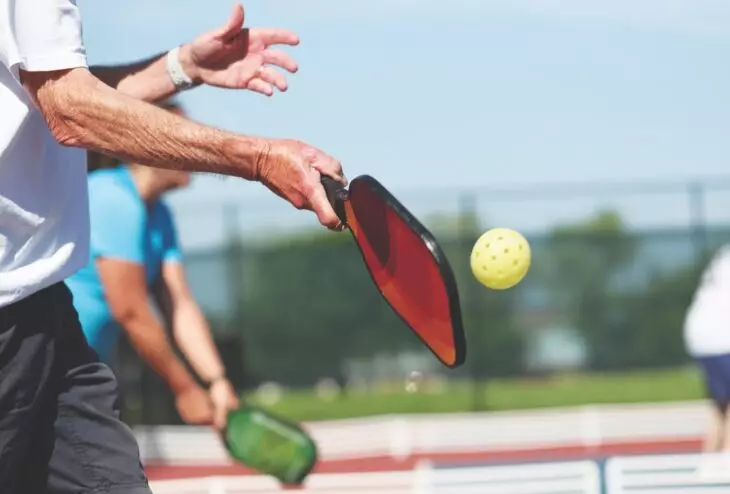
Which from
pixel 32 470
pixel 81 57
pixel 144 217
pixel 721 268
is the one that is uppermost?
pixel 721 268

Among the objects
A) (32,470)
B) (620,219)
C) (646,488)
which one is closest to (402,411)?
(620,219)

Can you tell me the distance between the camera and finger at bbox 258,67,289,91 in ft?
11.5

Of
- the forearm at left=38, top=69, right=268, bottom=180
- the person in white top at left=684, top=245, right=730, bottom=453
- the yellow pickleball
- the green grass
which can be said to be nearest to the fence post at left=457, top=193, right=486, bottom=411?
the green grass

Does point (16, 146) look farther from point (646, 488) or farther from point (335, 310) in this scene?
point (335, 310)

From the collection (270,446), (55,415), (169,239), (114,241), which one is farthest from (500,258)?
(270,446)

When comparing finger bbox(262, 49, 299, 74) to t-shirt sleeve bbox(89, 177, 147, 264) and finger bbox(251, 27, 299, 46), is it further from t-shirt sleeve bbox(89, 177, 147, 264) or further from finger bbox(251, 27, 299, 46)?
t-shirt sleeve bbox(89, 177, 147, 264)

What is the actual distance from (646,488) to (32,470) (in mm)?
3263

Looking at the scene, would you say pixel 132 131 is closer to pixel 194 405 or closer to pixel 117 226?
pixel 117 226

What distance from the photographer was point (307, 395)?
19.4 m

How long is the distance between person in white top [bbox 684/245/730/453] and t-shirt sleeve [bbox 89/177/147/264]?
4773mm

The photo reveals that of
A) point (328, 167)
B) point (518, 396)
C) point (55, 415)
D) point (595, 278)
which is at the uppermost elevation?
point (595, 278)

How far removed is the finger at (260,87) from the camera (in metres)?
3.51

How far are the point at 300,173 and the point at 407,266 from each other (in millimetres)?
347

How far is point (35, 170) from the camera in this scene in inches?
116
